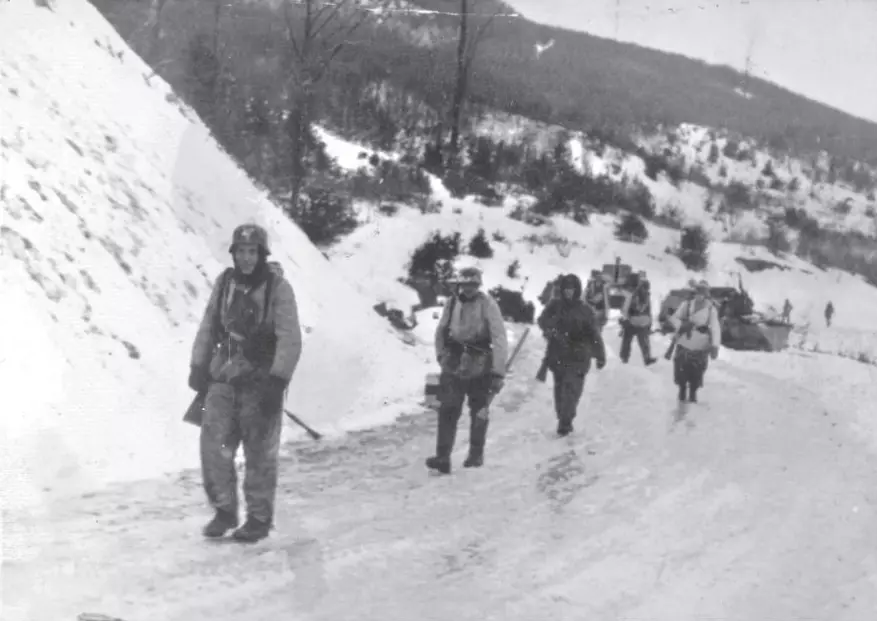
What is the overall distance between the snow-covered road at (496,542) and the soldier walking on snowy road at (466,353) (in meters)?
0.55

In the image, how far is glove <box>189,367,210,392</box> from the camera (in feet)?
20.6

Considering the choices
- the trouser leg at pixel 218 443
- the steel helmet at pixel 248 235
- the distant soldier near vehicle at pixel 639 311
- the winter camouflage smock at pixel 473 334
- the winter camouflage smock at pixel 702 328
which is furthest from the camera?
the distant soldier near vehicle at pixel 639 311

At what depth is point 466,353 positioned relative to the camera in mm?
8906

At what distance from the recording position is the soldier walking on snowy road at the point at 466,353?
29.1ft

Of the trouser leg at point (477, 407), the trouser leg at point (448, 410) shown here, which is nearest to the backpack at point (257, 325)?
the trouser leg at point (448, 410)

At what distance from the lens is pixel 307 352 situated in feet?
40.3

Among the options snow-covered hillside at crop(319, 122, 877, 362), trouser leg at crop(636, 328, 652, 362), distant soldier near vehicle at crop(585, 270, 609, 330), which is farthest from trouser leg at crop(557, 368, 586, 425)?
trouser leg at crop(636, 328, 652, 362)

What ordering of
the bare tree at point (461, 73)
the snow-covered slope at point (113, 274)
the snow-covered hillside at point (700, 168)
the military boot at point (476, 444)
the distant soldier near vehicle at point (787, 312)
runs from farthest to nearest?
1. the bare tree at point (461, 73)
2. the snow-covered hillside at point (700, 168)
3. the distant soldier near vehicle at point (787, 312)
4. the military boot at point (476, 444)
5. the snow-covered slope at point (113, 274)

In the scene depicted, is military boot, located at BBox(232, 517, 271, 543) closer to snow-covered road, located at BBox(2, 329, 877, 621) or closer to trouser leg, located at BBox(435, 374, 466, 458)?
snow-covered road, located at BBox(2, 329, 877, 621)

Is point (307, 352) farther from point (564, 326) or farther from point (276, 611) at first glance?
point (276, 611)

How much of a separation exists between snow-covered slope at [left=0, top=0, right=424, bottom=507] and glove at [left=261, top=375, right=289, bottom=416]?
1524 millimetres

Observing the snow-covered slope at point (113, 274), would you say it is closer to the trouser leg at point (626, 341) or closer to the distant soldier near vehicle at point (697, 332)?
the distant soldier near vehicle at point (697, 332)

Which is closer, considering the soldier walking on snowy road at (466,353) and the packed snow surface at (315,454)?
the packed snow surface at (315,454)

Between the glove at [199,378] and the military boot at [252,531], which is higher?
the glove at [199,378]
